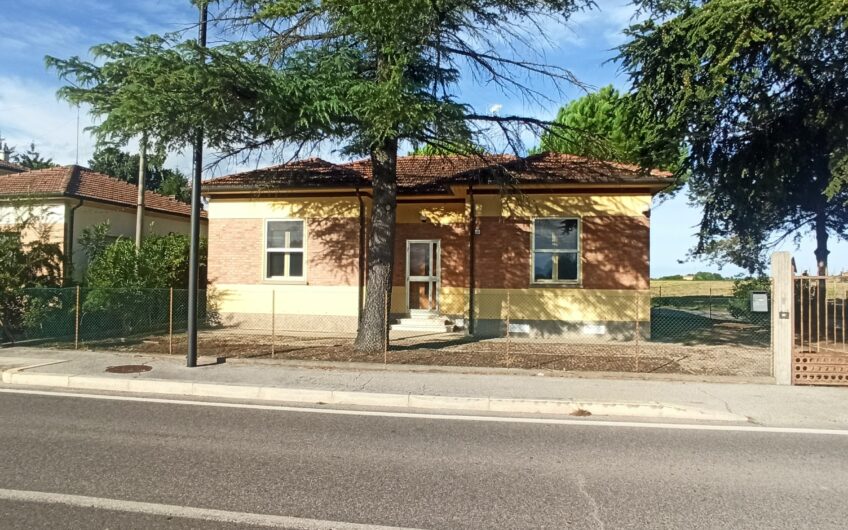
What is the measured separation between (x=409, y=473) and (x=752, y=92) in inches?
507

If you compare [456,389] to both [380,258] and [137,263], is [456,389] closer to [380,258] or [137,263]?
[380,258]

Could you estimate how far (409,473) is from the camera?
500cm

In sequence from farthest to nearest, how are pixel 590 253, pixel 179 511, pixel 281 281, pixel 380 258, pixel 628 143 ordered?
pixel 281 281 → pixel 628 143 → pixel 590 253 → pixel 380 258 → pixel 179 511

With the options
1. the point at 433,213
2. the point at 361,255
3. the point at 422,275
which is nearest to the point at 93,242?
the point at 361,255

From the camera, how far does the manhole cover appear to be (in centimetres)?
966

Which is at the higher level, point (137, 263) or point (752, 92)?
point (752, 92)

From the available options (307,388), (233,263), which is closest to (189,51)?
(307,388)

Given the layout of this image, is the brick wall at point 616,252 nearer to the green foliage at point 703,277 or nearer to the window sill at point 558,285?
the window sill at point 558,285

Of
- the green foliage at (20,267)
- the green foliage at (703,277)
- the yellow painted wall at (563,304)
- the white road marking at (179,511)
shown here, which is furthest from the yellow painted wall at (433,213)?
the green foliage at (703,277)

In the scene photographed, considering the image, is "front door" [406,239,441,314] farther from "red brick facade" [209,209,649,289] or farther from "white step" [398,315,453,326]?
"white step" [398,315,453,326]

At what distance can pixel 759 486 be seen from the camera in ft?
15.7

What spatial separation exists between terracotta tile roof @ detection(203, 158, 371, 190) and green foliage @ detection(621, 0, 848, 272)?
7.79m

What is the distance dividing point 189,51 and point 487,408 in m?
6.97

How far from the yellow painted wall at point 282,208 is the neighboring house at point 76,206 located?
164 inches
